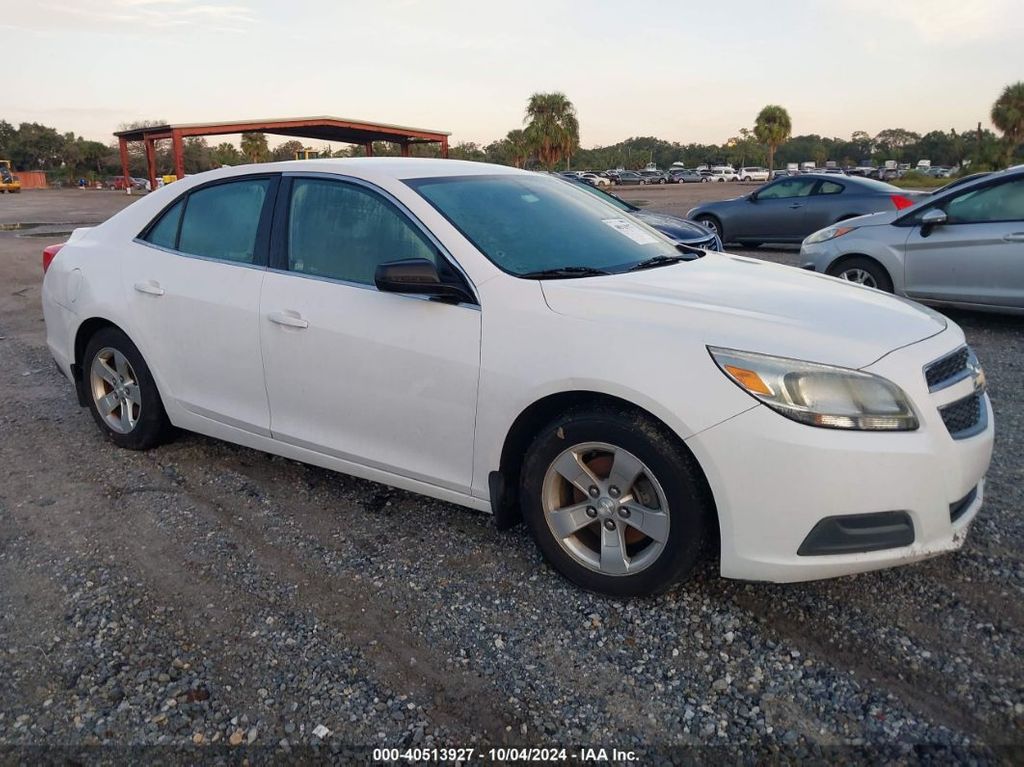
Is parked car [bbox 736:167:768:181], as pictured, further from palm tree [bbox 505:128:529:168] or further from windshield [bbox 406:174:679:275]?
windshield [bbox 406:174:679:275]

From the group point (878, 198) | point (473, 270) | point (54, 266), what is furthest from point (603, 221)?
point (878, 198)

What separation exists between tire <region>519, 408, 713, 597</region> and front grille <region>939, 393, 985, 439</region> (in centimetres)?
87

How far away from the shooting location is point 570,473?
9.78ft

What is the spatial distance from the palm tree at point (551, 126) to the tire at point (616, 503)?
63.5 m

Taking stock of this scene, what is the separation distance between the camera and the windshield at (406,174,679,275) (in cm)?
339

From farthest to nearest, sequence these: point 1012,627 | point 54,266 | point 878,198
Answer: point 878,198, point 54,266, point 1012,627

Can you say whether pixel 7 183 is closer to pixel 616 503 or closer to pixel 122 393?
pixel 122 393

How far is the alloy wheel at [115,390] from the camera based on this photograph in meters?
4.52

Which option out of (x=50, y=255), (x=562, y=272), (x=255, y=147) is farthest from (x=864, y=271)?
(x=255, y=147)

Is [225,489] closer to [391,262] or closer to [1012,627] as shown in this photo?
[391,262]

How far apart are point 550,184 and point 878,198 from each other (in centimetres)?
963

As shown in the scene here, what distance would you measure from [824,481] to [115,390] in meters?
3.84

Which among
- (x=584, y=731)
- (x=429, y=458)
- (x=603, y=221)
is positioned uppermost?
(x=603, y=221)

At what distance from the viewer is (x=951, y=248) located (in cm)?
748
